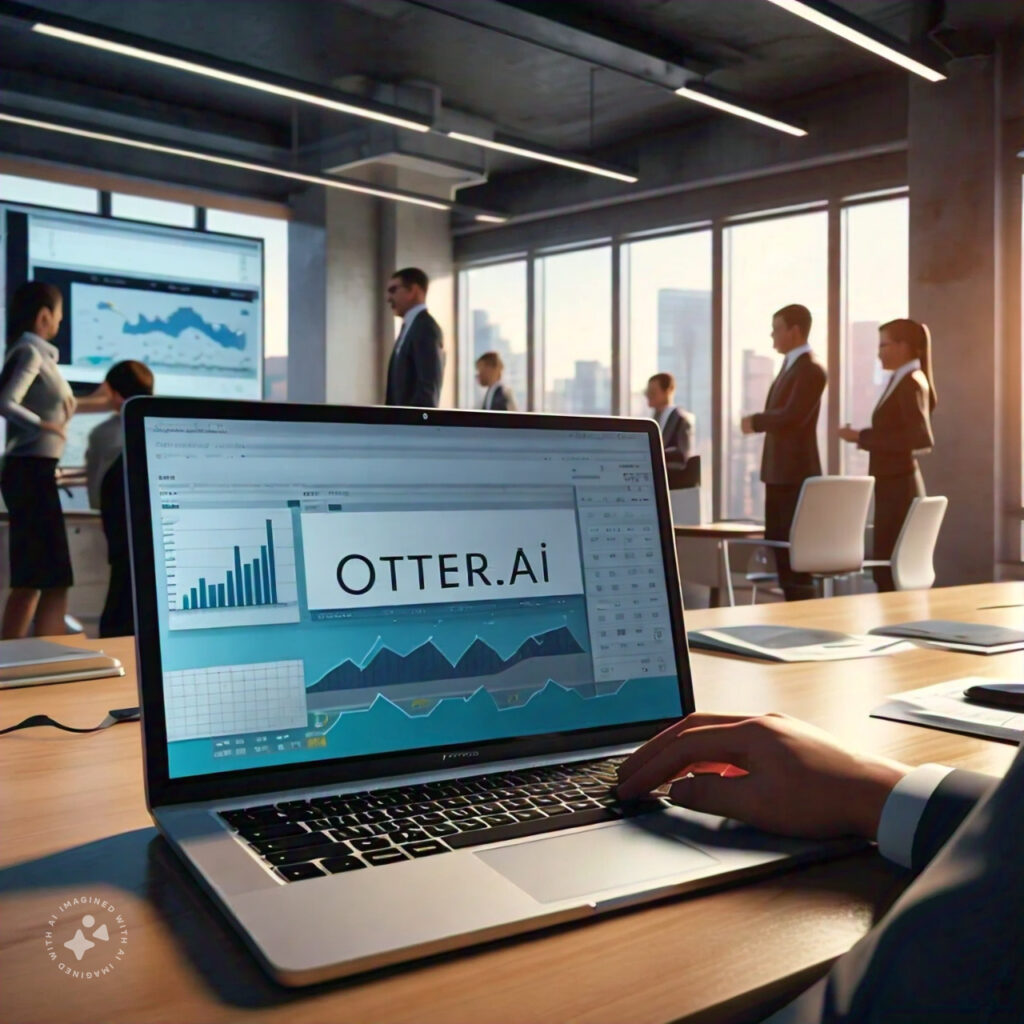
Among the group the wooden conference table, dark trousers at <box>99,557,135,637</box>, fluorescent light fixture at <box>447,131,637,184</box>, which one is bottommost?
dark trousers at <box>99,557,135,637</box>

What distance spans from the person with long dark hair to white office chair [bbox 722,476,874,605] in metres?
2.85

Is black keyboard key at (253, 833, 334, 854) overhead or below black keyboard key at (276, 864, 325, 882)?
overhead

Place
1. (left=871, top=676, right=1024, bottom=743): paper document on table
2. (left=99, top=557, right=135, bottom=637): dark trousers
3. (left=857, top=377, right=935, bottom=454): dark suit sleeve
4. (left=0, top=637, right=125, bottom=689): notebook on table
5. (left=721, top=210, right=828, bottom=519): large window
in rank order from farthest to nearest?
(left=721, top=210, right=828, bottom=519): large window < (left=857, top=377, right=935, bottom=454): dark suit sleeve < (left=99, top=557, right=135, bottom=637): dark trousers < (left=0, top=637, right=125, bottom=689): notebook on table < (left=871, top=676, right=1024, bottom=743): paper document on table

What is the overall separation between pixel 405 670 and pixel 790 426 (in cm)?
466

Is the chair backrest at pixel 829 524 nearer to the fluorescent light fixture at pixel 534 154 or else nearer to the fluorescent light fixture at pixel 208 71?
the fluorescent light fixture at pixel 208 71

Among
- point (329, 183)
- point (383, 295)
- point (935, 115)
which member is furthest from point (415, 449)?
point (383, 295)

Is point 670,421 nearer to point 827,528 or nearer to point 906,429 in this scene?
point 906,429

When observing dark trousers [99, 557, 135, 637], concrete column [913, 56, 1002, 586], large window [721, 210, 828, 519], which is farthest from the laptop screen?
large window [721, 210, 828, 519]

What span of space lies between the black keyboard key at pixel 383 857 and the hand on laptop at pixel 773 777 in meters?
0.18

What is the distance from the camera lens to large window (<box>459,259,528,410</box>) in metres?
9.73

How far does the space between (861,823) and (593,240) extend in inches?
344

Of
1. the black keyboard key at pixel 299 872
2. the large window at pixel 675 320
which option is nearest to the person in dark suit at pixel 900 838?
the black keyboard key at pixel 299 872

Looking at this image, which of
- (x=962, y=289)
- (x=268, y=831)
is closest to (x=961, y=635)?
(x=268, y=831)

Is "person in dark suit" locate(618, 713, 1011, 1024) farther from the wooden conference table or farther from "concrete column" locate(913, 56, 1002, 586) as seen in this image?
"concrete column" locate(913, 56, 1002, 586)
